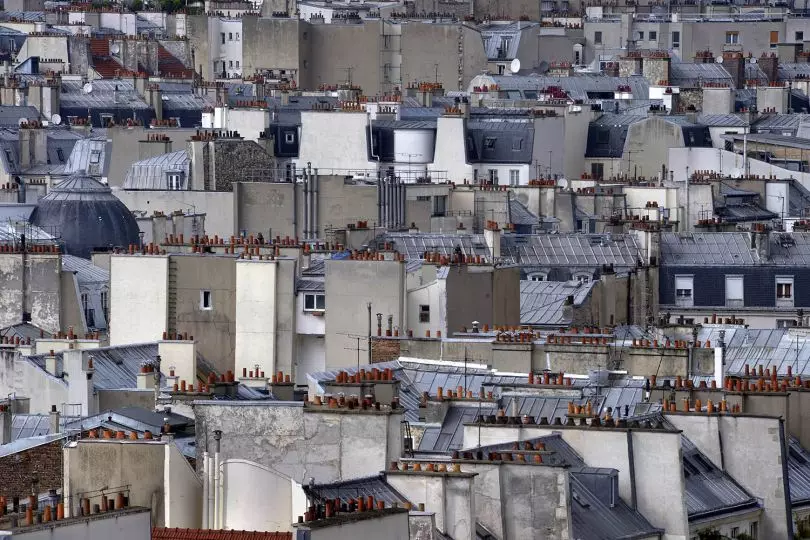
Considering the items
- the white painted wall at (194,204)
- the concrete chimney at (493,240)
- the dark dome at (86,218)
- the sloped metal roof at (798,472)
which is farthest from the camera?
the white painted wall at (194,204)

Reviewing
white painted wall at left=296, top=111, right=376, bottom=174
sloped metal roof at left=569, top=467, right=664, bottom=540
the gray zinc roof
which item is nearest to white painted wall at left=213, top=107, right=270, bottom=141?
white painted wall at left=296, top=111, right=376, bottom=174

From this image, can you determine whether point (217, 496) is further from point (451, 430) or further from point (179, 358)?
point (179, 358)

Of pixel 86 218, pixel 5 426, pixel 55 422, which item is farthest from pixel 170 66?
pixel 55 422

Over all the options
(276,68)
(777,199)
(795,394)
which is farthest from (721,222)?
(276,68)

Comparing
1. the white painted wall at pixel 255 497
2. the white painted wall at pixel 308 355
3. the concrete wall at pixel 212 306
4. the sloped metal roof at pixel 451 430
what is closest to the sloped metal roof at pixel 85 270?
the concrete wall at pixel 212 306

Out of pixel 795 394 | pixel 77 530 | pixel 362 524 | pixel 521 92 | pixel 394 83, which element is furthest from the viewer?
pixel 394 83

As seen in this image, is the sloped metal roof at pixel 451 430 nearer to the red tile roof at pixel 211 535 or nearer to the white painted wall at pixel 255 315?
the red tile roof at pixel 211 535

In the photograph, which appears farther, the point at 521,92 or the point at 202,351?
the point at 521,92

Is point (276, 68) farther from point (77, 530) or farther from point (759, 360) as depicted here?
point (77, 530)

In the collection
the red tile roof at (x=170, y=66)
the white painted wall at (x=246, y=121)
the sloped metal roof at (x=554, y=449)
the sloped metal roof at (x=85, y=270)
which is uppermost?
the red tile roof at (x=170, y=66)
